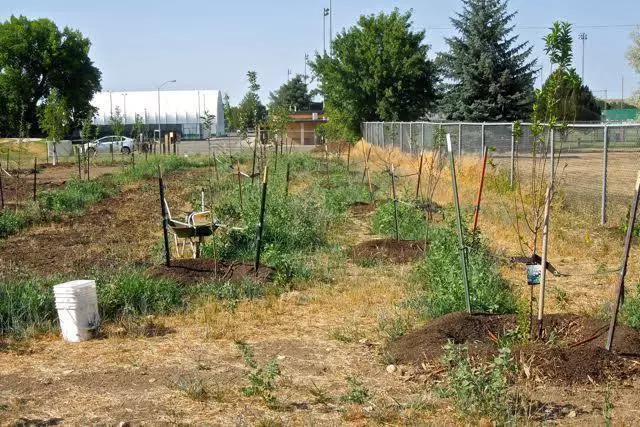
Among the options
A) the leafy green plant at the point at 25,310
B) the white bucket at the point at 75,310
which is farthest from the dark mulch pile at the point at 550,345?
the leafy green plant at the point at 25,310

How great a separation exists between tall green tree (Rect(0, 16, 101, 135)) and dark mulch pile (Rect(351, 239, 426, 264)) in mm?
59322

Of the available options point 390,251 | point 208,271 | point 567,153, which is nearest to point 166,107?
point 567,153

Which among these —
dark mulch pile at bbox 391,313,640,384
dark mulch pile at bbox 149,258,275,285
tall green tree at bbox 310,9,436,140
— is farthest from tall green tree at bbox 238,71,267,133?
tall green tree at bbox 310,9,436,140

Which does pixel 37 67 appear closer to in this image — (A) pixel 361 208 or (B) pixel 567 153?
(B) pixel 567 153

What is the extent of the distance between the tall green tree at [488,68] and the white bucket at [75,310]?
120 ft

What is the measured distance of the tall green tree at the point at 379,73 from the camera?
147 feet

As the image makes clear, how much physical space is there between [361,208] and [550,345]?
1068 cm

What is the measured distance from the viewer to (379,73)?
44688 mm

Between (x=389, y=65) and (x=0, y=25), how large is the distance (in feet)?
135

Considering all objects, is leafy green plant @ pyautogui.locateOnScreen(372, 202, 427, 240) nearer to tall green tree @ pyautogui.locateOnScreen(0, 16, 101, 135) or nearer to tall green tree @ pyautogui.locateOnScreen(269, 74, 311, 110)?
tall green tree @ pyautogui.locateOnScreen(0, 16, 101, 135)

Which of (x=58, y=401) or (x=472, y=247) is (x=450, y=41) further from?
(x=58, y=401)

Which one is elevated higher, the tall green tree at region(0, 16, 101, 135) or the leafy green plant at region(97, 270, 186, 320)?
the tall green tree at region(0, 16, 101, 135)

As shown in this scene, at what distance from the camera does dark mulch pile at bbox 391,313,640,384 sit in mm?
5984

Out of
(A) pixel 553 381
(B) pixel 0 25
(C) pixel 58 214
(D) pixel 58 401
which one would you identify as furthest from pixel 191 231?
(B) pixel 0 25
